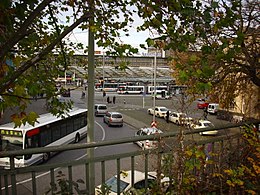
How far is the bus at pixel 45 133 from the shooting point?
33.9 feet

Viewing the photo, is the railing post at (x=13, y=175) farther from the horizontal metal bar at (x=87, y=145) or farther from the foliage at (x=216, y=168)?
the foliage at (x=216, y=168)

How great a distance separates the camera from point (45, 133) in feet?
39.2

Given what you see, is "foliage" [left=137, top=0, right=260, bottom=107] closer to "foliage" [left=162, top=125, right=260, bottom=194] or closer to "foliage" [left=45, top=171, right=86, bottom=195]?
"foliage" [left=162, top=125, right=260, bottom=194]

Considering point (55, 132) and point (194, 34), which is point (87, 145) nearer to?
point (194, 34)

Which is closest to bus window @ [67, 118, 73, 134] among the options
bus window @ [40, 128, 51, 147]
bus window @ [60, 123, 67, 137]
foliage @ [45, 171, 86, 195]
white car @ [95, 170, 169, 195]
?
bus window @ [60, 123, 67, 137]

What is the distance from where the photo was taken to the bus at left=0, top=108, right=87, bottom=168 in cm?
1034

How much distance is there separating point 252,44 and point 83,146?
5632 millimetres

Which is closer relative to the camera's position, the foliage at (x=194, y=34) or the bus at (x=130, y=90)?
the foliage at (x=194, y=34)

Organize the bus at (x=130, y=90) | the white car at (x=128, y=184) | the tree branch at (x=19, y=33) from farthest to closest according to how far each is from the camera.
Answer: the bus at (x=130, y=90) → the white car at (x=128, y=184) → the tree branch at (x=19, y=33)

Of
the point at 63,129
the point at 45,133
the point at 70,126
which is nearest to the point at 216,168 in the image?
the point at 45,133

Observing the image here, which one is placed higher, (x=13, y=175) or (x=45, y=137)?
(x=13, y=175)

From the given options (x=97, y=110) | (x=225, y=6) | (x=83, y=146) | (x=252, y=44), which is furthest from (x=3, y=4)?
(x=97, y=110)

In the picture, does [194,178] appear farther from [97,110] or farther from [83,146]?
[97,110]

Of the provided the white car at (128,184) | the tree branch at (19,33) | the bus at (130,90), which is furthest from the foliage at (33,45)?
the bus at (130,90)
